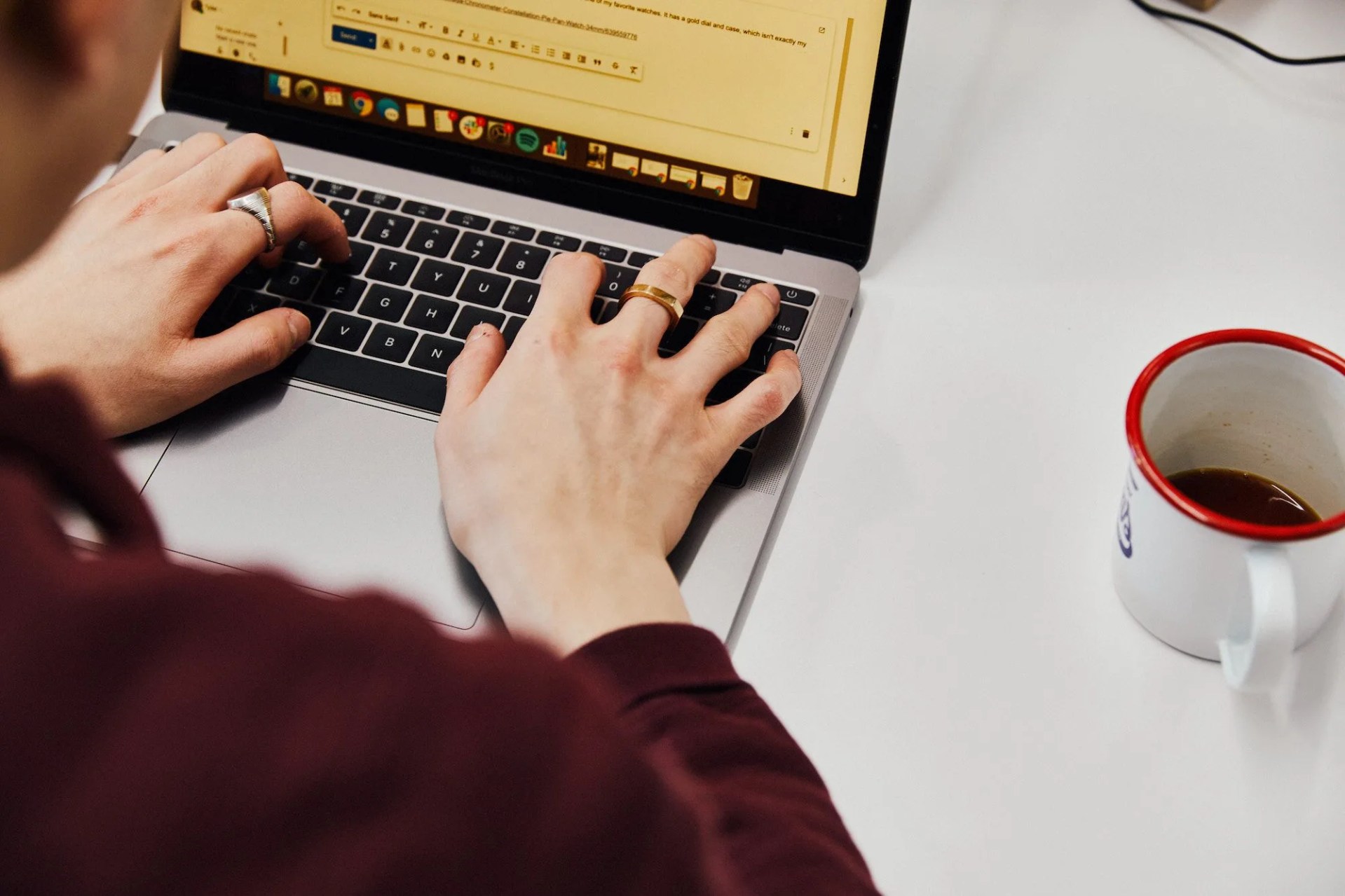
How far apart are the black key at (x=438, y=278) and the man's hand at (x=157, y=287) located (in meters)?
0.05

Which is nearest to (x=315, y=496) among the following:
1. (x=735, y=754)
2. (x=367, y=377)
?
(x=367, y=377)

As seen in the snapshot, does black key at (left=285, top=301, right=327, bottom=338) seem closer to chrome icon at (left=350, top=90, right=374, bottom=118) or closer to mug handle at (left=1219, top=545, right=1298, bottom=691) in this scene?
chrome icon at (left=350, top=90, right=374, bottom=118)

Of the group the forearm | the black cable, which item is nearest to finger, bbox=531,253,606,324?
the forearm

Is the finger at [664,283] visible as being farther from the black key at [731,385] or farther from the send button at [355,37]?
the send button at [355,37]

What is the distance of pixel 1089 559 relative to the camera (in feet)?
2.00

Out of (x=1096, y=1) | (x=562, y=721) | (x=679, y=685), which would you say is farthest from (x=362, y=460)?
(x=1096, y=1)

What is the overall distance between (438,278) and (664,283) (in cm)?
15

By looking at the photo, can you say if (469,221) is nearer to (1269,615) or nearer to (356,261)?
(356,261)

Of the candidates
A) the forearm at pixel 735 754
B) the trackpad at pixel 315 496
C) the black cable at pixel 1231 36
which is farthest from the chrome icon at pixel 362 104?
the black cable at pixel 1231 36

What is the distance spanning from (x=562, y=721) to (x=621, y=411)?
1.00 feet

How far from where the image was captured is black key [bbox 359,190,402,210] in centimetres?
75

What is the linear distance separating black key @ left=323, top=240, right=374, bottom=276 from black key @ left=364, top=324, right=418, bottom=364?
0.05 m

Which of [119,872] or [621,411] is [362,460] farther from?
[119,872]

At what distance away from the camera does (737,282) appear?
Result: 70 cm
